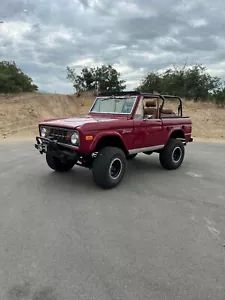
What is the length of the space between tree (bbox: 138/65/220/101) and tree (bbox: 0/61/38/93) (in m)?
9.79

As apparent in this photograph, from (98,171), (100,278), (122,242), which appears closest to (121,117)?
(98,171)

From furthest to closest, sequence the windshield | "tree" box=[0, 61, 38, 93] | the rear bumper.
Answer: "tree" box=[0, 61, 38, 93] → the windshield → the rear bumper

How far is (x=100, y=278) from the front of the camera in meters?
3.50

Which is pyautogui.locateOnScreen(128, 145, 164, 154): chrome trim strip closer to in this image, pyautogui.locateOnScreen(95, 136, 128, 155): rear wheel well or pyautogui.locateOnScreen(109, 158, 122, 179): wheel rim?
pyautogui.locateOnScreen(95, 136, 128, 155): rear wheel well

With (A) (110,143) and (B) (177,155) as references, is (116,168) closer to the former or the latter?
(A) (110,143)

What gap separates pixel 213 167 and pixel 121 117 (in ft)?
9.67

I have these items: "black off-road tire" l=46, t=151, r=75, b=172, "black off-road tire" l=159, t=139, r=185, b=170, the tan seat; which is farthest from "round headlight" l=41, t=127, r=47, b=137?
"black off-road tire" l=159, t=139, r=185, b=170

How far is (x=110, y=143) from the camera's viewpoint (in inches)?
277

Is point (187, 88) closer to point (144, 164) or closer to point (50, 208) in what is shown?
point (144, 164)

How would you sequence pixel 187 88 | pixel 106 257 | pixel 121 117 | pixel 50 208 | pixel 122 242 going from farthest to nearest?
pixel 187 88 < pixel 121 117 < pixel 50 208 < pixel 122 242 < pixel 106 257

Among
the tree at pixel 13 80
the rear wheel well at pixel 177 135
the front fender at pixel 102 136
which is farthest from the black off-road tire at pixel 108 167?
the tree at pixel 13 80

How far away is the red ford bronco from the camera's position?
6.49m

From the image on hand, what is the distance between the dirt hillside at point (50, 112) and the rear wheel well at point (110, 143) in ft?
35.7

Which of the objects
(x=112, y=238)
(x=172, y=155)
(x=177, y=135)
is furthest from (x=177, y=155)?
(x=112, y=238)
